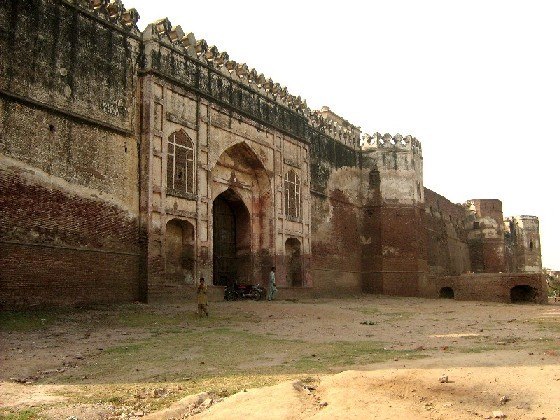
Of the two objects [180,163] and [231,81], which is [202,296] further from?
[231,81]

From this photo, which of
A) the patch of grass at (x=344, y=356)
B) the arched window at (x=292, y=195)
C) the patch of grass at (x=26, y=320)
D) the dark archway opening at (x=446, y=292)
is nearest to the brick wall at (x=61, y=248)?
the patch of grass at (x=26, y=320)

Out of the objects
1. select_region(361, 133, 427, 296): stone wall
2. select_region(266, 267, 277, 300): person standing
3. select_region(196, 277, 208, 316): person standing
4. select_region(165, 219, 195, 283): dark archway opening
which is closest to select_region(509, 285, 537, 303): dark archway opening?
select_region(361, 133, 427, 296): stone wall

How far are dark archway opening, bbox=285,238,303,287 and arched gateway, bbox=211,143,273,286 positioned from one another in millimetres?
1438

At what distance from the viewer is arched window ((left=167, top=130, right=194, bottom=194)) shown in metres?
13.6

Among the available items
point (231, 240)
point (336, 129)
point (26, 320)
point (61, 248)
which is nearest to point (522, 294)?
point (336, 129)

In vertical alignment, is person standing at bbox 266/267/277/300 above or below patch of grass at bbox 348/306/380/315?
above

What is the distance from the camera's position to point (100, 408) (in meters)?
4.80

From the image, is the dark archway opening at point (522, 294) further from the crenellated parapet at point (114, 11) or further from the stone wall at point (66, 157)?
the crenellated parapet at point (114, 11)

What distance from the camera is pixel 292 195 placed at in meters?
18.3

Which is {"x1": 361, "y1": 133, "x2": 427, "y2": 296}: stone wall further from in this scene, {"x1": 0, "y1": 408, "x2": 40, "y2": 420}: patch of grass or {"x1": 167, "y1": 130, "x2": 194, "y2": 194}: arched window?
{"x1": 0, "y1": 408, "x2": 40, "y2": 420}: patch of grass

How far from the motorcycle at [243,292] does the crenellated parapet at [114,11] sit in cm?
659

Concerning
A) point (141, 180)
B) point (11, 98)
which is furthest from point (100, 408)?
point (141, 180)

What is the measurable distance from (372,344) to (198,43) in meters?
9.55

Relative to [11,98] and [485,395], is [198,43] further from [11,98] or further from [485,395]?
[485,395]
